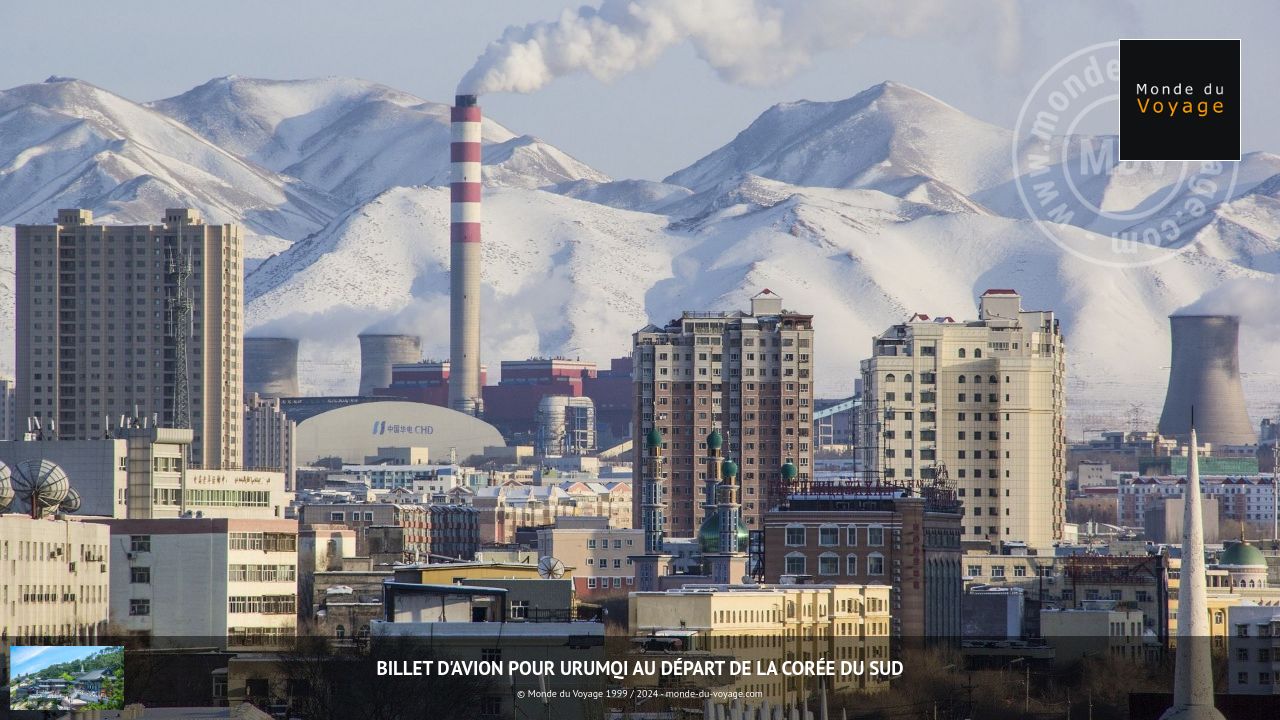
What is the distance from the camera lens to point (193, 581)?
254ft

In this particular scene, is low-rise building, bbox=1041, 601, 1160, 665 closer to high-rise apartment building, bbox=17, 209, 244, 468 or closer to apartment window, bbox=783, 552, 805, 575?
apartment window, bbox=783, 552, 805, 575

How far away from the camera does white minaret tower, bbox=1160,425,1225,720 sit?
3684 cm

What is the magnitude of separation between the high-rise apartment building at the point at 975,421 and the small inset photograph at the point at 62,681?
362 ft

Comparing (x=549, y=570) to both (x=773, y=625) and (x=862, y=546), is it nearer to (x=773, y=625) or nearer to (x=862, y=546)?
(x=773, y=625)

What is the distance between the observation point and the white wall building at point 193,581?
7644cm

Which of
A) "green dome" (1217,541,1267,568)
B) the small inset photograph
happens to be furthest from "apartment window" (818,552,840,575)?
the small inset photograph

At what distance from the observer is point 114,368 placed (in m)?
180

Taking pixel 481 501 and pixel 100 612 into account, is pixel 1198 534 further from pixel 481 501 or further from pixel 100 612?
pixel 481 501

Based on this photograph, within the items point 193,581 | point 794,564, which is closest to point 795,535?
point 794,564

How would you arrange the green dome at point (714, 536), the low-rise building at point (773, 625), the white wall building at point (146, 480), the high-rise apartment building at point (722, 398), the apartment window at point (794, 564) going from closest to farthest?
the low-rise building at point (773, 625) < the white wall building at point (146, 480) < the apartment window at point (794, 564) < the green dome at point (714, 536) < the high-rise apartment building at point (722, 398)

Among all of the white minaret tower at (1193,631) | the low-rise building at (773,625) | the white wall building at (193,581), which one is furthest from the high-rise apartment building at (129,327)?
the white minaret tower at (1193,631)

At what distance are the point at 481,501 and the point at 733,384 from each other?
1964cm

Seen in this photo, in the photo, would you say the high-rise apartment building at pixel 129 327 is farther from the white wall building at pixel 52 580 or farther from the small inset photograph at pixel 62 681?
the small inset photograph at pixel 62 681

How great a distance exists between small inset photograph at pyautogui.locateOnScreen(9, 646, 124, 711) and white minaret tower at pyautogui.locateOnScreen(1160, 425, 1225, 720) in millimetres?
15606
